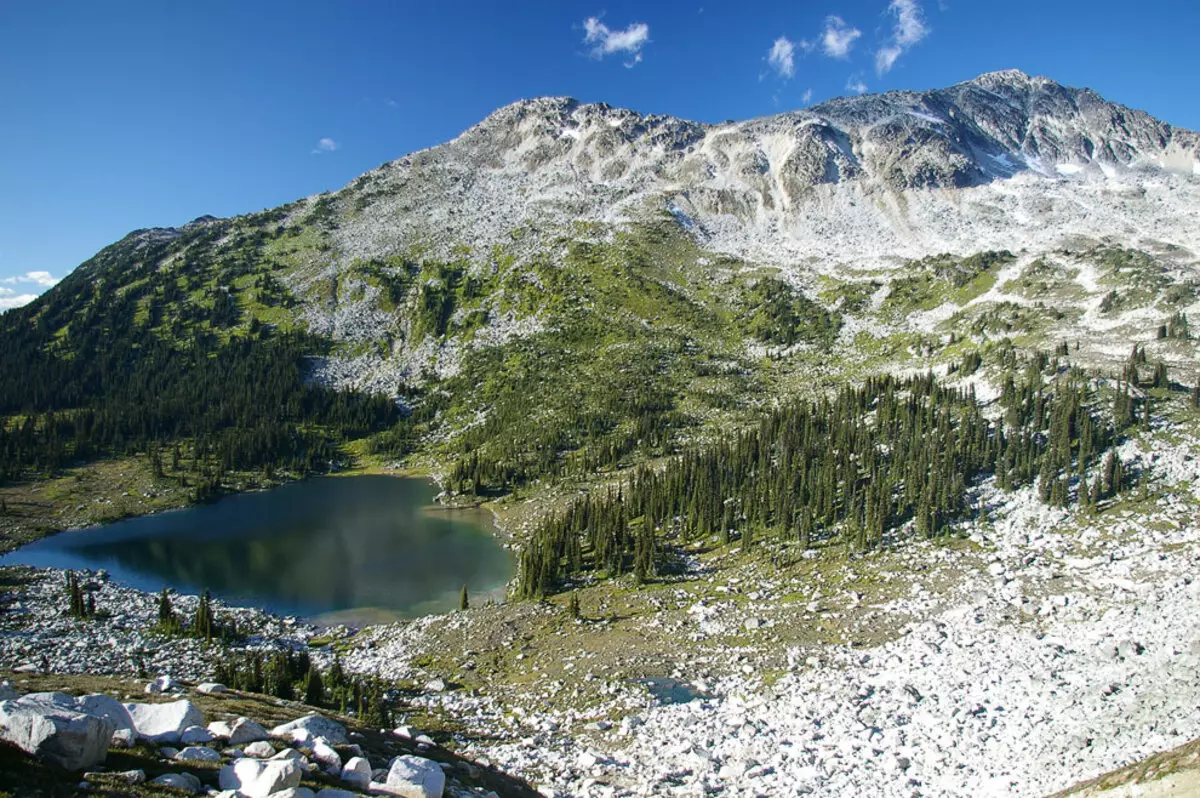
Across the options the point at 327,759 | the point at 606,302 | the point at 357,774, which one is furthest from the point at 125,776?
the point at 606,302

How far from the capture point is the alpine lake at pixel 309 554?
51.6 meters

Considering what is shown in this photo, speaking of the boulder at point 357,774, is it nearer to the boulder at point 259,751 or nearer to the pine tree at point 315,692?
the boulder at point 259,751

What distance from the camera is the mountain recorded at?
105 meters

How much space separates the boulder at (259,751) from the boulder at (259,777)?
1.72 metres

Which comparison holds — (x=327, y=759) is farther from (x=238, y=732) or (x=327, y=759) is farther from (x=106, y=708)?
(x=106, y=708)

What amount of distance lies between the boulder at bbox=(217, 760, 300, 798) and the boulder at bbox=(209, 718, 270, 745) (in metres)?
2.73

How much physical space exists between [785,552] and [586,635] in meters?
18.7

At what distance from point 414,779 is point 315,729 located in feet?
15.2

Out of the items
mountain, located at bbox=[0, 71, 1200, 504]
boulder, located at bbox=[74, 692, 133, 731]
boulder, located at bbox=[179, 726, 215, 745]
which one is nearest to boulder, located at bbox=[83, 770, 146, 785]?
boulder, located at bbox=[74, 692, 133, 731]

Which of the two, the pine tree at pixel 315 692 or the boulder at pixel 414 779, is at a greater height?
the boulder at pixel 414 779

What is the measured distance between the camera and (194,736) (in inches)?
574

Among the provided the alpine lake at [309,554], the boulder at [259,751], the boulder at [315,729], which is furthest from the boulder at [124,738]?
the alpine lake at [309,554]

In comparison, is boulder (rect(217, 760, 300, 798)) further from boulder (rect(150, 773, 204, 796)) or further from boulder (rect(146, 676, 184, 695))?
boulder (rect(146, 676, 184, 695))

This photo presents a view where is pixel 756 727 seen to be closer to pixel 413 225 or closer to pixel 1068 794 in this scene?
pixel 1068 794
